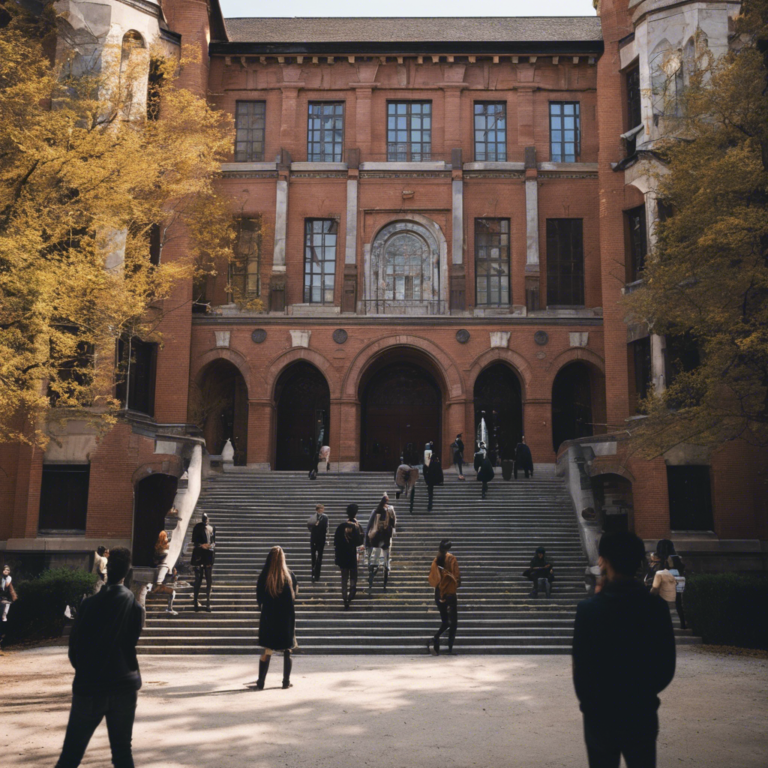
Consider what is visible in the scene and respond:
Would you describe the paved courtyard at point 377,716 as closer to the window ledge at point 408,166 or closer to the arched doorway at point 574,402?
the arched doorway at point 574,402

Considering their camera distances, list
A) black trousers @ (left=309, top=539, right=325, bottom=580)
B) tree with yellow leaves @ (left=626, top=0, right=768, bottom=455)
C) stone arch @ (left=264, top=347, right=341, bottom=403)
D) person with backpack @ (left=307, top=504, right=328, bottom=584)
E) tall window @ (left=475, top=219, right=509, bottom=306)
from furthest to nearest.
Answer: tall window @ (left=475, top=219, right=509, bottom=306) < stone arch @ (left=264, top=347, right=341, bottom=403) < black trousers @ (left=309, top=539, right=325, bottom=580) < person with backpack @ (left=307, top=504, right=328, bottom=584) < tree with yellow leaves @ (left=626, top=0, right=768, bottom=455)

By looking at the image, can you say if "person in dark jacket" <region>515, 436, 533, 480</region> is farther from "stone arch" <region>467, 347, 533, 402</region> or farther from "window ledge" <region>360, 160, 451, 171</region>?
"window ledge" <region>360, 160, 451, 171</region>

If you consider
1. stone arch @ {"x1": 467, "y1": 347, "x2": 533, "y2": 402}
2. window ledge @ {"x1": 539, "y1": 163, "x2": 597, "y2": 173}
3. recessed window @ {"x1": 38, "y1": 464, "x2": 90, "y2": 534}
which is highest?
window ledge @ {"x1": 539, "y1": 163, "x2": 597, "y2": 173}

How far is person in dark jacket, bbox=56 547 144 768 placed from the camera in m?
5.05

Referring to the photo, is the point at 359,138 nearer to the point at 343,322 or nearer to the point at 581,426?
the point at 343,322

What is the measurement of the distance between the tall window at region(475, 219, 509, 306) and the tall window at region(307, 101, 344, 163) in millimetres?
5792

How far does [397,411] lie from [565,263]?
801 centimetres

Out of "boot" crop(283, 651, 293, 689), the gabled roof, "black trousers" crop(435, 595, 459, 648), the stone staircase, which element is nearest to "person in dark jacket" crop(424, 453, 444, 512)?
the stone staircase

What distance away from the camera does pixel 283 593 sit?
361 inches

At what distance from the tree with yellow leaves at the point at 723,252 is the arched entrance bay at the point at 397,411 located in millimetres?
14356

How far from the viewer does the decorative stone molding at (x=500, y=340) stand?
28.2 m

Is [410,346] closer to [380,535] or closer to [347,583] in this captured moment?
[380,535]

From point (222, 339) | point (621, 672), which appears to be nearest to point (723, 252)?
point (621, 672)

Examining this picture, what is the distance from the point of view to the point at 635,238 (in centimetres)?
2614
